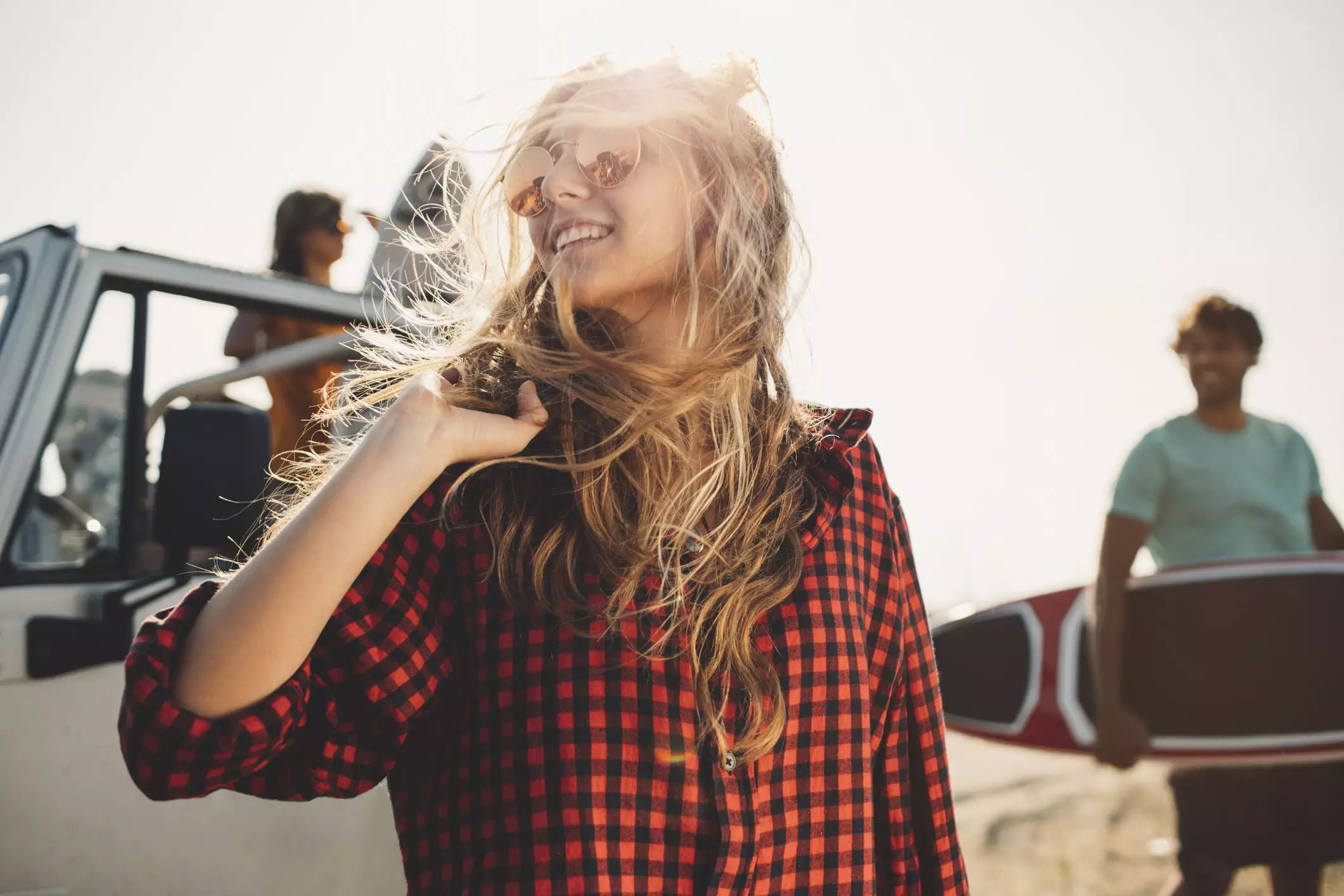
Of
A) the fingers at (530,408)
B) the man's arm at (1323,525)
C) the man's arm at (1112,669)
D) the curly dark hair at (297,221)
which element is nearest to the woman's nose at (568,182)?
the fingers at (530,408)

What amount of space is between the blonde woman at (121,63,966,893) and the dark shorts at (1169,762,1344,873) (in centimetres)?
252

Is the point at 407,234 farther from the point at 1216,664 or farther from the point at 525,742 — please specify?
the point at 1216,664

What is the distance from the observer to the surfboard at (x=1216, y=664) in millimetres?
3850

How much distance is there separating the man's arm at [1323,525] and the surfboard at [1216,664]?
0.08 m

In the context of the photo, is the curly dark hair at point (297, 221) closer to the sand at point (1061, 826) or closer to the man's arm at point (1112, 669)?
the man's arm at point (1112, 669)

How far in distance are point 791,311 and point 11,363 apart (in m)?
1.60

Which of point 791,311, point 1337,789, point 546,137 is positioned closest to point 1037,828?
point 1337,789

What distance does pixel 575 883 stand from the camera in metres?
1.10

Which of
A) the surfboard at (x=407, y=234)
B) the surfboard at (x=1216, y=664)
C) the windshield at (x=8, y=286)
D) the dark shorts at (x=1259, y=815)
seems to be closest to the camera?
the windshield at (x=8, y=286)

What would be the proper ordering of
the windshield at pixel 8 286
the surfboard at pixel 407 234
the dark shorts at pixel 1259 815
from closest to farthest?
the windshield at pixel 8 286
the surfboard at pixel 407 234
the dark shorts at pixel 1259 815

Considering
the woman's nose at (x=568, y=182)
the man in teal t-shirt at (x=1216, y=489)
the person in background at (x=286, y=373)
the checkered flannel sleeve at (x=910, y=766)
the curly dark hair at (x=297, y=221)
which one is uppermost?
the curly dark hair at (x=297, y=221)

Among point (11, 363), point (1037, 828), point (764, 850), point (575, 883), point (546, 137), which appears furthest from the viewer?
point (1037, 828)

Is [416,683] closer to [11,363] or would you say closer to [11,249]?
[11,363]

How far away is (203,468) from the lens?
1.88 metres
